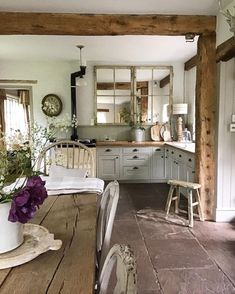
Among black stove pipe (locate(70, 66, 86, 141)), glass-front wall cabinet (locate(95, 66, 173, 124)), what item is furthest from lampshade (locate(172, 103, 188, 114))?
black stove pipe (locate(70, 66, 86, 141))

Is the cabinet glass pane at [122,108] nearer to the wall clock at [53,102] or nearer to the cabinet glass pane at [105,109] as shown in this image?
the cabinet glass pane at [105,109]

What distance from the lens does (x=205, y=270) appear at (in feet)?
7.97

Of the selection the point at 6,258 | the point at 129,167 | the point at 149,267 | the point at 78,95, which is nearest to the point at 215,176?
the point at 149,267

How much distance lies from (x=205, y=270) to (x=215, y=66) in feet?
7.69

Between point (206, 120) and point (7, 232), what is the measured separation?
9.70 ft

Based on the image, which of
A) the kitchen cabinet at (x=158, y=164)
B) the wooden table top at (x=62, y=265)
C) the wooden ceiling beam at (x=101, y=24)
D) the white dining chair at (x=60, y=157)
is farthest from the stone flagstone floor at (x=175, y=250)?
the wooden ceiling beam at (x=101, y=24)

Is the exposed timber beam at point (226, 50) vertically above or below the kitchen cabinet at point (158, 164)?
above

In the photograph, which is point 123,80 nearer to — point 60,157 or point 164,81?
point 164,81

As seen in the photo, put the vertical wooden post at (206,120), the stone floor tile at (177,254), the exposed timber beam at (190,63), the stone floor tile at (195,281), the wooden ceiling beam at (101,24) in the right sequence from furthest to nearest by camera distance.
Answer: the exposed timber beam at (190,63), the vertical wooden post at (206,120), the wooden ceiling beam at (101,24), the stone floor tile at (177,254), the stone floor tile at (195,281)

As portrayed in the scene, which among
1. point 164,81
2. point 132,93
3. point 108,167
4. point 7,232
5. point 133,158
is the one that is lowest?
point 108,167

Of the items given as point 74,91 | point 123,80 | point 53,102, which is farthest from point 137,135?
point 53,102

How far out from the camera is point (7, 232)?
1.10 metres

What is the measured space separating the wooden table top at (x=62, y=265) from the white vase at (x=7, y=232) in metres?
0.11

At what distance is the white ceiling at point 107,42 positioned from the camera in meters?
3.14
